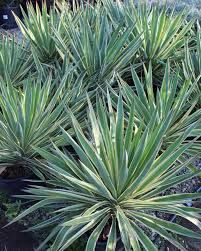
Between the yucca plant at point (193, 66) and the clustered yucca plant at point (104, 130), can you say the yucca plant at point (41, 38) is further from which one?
the yucca plant at point (193, 66)

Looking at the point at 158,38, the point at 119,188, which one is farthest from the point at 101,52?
the point at 119,188

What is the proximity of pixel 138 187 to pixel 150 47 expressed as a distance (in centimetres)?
141

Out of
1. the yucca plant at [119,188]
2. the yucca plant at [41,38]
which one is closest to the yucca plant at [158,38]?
the yucca plant at [41,38]

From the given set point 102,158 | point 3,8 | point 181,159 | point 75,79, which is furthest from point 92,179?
point 3,8

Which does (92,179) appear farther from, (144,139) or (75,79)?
(75,79)

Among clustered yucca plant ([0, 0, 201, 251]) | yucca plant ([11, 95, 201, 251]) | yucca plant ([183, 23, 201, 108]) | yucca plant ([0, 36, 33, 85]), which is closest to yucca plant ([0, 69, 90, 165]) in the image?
clustered yucca plant ([0, 0, 201, 251])

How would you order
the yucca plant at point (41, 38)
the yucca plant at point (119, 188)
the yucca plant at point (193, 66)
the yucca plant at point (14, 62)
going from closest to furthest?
the yucca plant at point (119, 188) < the yucca plant at point (193, 66) < the yucca plant at point (14, 62) < the yucca plant at point (41, 38)

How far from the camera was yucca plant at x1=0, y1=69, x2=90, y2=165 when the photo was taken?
201 cm

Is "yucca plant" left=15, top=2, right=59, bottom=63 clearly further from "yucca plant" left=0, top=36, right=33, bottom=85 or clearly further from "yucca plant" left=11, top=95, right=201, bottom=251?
"yucca plant" left=11, top=95, right=201, bottom=251

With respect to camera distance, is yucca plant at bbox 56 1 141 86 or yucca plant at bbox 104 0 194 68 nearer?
yucca plant at bbox 56 1 141 86

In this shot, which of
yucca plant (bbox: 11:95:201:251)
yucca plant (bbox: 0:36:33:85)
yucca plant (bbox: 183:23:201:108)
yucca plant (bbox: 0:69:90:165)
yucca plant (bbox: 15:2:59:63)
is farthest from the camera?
yucca plant (bbox: 15:2:59:63)

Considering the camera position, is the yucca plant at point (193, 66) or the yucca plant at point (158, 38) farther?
the yucca plant at point (158, 38)

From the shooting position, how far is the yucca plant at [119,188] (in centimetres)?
152

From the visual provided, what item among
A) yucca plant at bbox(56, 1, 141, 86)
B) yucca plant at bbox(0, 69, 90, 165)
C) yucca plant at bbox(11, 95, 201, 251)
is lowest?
yucca plant at bbox(11, 95, 201, 251)
